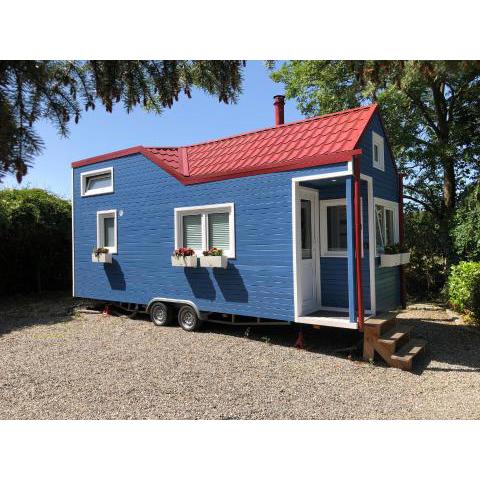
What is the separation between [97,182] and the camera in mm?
10281

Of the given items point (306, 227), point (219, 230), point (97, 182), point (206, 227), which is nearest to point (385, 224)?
point (306, 227)

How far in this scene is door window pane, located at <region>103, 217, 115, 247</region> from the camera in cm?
992

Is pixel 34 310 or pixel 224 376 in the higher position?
pixel 34 310

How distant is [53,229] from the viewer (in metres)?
13.8

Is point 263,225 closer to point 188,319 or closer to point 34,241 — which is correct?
point 188,319

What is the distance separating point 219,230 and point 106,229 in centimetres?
382

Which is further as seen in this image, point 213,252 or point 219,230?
point 219,230

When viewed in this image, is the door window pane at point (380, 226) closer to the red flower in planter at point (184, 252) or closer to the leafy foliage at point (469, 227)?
the red flower in planter at point (184, 252)

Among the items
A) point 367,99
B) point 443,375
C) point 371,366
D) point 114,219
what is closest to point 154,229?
point 114,219

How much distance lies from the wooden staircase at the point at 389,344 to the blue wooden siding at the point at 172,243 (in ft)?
4.36

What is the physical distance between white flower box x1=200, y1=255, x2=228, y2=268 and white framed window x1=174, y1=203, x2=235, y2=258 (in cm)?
18

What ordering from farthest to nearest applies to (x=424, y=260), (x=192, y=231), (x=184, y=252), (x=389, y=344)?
(x=424, y=260), (x=192, y=231), (x=184, y=252), (x=389, y=344)

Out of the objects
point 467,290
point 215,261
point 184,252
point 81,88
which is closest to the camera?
point 81,88

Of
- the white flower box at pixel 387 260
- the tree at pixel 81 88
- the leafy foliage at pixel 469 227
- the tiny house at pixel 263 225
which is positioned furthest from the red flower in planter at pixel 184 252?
the leafy foliage at pixel 469 227
